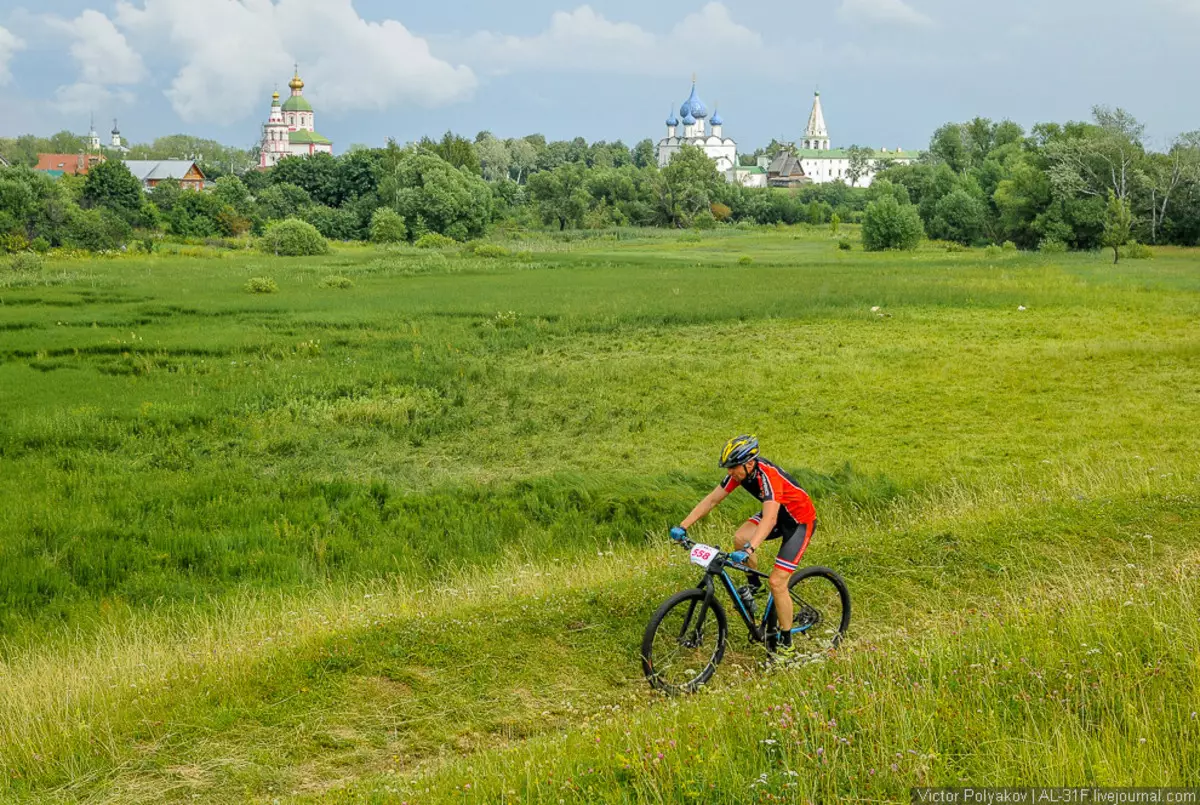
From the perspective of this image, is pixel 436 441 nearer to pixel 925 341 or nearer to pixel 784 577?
pixel 784 577

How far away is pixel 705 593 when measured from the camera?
795 centimetres

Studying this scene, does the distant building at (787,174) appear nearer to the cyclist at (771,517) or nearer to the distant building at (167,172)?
the distant building at (167,172)

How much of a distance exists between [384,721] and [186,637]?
3.61m

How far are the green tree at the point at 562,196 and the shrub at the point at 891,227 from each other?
42.1 meters

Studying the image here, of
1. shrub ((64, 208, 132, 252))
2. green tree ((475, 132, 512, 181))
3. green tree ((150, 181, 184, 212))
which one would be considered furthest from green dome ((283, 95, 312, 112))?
shrub ((64, 208, 132, 252))

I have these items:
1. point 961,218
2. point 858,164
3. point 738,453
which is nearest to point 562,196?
point 961,218

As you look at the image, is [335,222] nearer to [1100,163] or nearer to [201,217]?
[201,217]

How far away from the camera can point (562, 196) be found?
11731 cm

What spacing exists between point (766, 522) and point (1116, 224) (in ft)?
226

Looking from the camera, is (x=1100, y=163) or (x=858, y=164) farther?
(x=858, y=164)

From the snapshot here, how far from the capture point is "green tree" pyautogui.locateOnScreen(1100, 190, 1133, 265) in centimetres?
6538

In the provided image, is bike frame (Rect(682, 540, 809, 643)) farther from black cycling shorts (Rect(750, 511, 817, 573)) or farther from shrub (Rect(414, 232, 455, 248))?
shrub (Rect(414, 232, 455, 248))

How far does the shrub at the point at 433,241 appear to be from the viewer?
279 feet

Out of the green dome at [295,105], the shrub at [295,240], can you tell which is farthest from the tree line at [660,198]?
the green dome at [295,105]
